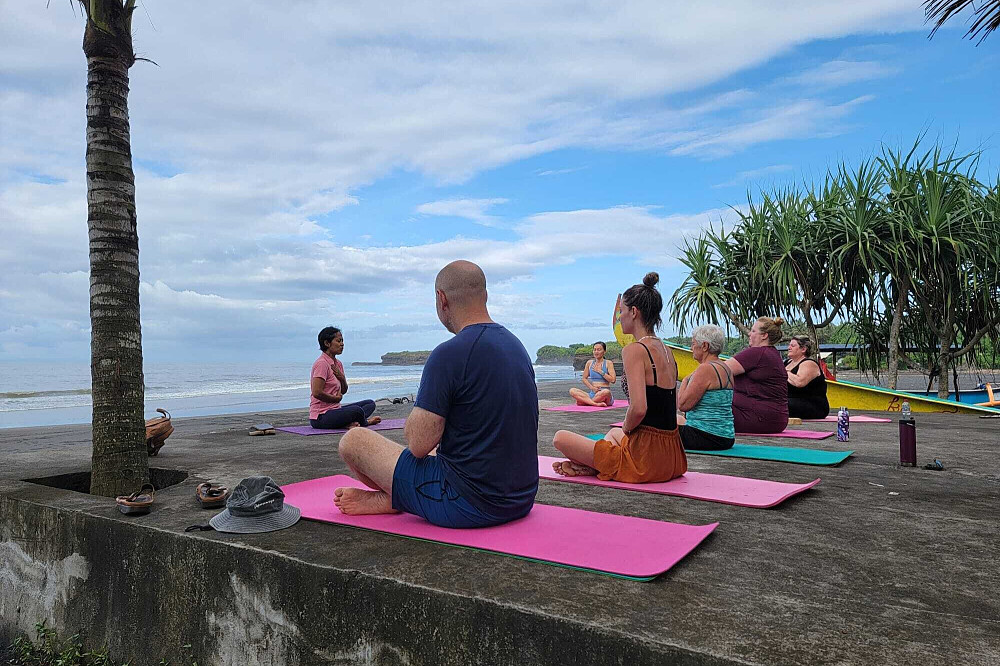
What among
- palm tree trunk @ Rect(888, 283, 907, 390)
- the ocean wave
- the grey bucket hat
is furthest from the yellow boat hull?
the ocean wave

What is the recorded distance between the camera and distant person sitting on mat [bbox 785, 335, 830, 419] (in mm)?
7711

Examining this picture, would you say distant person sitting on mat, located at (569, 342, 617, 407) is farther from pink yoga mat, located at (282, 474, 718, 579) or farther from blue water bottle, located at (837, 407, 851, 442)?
pink yoga mat, located at (282, 474, 718, 579)

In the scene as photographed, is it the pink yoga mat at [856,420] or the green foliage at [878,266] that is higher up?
the green foliage at [878,266]

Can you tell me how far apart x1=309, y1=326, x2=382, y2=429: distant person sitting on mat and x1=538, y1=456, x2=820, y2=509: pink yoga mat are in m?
3.45

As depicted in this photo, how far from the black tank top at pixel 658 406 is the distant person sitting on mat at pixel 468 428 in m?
1.11

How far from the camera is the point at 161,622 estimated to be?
2.84 metres

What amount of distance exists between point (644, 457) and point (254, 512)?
2.10 m

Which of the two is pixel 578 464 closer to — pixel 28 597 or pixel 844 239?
pixel 28 597

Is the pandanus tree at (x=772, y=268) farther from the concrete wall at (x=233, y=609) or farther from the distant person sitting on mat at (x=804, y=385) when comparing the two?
the concrete wall at (x=233, y=609)

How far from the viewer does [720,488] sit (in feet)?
12.3

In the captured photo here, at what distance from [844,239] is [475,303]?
11.1 metres

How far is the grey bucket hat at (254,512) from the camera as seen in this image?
281 cm

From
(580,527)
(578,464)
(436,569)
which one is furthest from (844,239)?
(436,569)

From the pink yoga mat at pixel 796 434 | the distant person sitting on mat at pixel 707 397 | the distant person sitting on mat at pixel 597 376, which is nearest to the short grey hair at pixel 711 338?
the distant person sitting on mat at pixel 707 397
